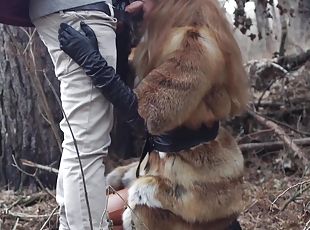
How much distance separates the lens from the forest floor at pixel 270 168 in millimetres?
5086

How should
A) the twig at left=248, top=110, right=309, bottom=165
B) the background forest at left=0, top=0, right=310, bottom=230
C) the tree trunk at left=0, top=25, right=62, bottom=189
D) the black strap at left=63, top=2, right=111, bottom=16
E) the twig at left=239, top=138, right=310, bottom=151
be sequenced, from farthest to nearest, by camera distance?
1. the twig at left=239, top=138, right=310, bottom=151
2. the twig at left=248, top=110, right=309, bottom=165
3. the tree trunk at left=0, top=25, right=62, bottom=189
4. the background forest at left=0, top=0, right=310, bottom=230
5. the black strap at left=63, top=2, right=111, bottom=16

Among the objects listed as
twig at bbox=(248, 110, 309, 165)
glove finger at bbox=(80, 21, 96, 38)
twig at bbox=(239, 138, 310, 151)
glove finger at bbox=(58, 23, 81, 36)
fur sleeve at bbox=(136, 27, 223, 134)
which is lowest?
twig at bbox=(239, 138, 310, 151)

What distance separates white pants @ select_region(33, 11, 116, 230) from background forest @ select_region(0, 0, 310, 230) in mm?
739

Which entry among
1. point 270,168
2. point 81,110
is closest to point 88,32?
point 81,110

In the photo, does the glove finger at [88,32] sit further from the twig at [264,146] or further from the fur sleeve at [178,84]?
the twig at [264,146]

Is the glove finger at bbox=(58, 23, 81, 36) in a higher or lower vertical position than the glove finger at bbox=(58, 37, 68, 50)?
higher

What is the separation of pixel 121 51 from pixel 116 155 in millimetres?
1928

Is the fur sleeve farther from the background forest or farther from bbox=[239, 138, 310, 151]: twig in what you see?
bbox=[239, 138, 310, 151]: twig

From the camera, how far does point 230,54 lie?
399cm

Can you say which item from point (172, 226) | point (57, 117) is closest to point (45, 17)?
point (172, 226)

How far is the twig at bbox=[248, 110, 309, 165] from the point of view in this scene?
5930 mm

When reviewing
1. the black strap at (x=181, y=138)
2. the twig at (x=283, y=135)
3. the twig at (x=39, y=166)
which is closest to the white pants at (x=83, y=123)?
the black strap at (x=181, y=138)

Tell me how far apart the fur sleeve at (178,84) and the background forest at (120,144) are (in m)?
0.94

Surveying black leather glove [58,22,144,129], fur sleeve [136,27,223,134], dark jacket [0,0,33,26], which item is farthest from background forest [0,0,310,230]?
fur sleeve [136,27,223,134]
